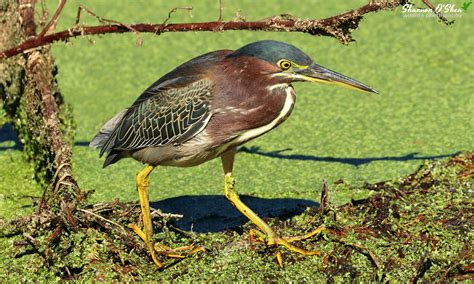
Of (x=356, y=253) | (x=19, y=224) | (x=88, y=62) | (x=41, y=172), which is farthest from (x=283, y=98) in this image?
(x=88, y=62)

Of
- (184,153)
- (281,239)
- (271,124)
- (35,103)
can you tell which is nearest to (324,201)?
(281,239)

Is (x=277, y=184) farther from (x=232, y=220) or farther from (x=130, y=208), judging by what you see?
(x=130, y=208)

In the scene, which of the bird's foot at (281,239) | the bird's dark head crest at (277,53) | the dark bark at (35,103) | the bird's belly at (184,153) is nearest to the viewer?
the bird's dark head crest at (277,53)

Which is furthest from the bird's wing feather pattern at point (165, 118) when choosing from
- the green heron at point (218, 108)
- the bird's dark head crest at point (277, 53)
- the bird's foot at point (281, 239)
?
the bird's foot at point (281, 239)

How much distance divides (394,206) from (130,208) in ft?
3.50

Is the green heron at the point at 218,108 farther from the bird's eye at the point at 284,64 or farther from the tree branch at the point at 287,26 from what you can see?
the tree branch at the point at 287,26

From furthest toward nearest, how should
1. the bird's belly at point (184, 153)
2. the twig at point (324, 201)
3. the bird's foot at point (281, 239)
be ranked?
the twig at point (324, 201)
the bird's foot at point (281, 239)
the bird's belly at point (184, 153)

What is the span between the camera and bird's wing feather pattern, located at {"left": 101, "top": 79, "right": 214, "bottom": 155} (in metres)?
3.12

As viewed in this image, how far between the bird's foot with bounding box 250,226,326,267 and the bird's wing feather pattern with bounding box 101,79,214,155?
49 centimetres

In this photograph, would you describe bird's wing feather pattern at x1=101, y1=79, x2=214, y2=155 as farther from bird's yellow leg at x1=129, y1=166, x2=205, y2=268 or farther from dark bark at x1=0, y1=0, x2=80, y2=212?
dark bark at x1=0, y1=0, x2=80, y2=212

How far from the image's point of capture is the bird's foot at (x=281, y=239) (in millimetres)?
3219

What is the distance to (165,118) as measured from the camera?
3234mm

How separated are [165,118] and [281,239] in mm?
627

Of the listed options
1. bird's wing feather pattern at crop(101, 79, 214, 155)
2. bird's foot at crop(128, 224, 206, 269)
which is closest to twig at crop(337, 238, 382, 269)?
bird's foot at crop(128, 224, 206, 269)
